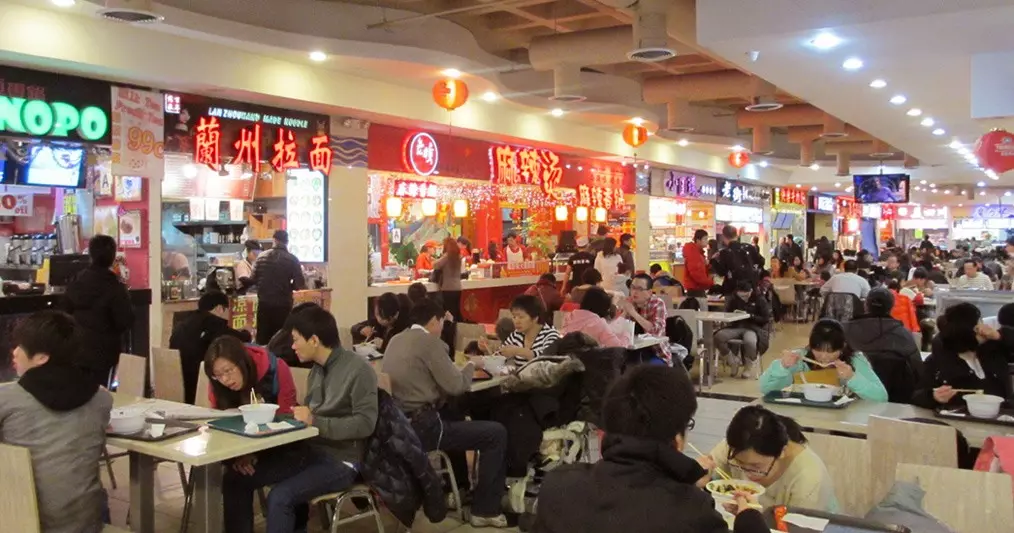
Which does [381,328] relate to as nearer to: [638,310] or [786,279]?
[638,310]

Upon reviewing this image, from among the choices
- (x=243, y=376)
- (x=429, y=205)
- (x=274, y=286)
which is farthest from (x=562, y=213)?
(x=243, y=376)

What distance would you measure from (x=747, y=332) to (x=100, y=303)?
622 centimetres

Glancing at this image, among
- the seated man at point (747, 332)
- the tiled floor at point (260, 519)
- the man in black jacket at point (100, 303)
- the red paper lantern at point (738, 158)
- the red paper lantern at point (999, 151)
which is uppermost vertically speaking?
the red paper lantern at point (738, 158)

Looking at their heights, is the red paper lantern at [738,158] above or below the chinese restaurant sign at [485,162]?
above

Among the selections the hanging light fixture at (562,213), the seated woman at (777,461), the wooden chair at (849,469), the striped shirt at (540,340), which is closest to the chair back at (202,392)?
the striped shirt at (540,340)

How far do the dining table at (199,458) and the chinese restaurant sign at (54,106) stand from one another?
402 cm

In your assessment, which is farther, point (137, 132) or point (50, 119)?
point (137, 132)

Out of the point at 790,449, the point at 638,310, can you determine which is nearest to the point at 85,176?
the point at 638,310

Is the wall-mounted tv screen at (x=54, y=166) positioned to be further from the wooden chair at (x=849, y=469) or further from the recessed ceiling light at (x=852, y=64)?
the wooden chair at (x=849, y=469)

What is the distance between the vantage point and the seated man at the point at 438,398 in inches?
171

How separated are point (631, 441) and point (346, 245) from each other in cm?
766

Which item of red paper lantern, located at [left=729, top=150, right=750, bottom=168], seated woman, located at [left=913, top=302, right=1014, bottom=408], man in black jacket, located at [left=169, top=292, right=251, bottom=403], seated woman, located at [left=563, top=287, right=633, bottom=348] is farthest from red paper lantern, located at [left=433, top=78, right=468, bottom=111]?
red paper lantern, located at [left=729, top=150, right=750, bottom=168]

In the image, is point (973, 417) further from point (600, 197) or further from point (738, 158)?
point (738, 158)

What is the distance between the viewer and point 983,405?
3.65 metres
